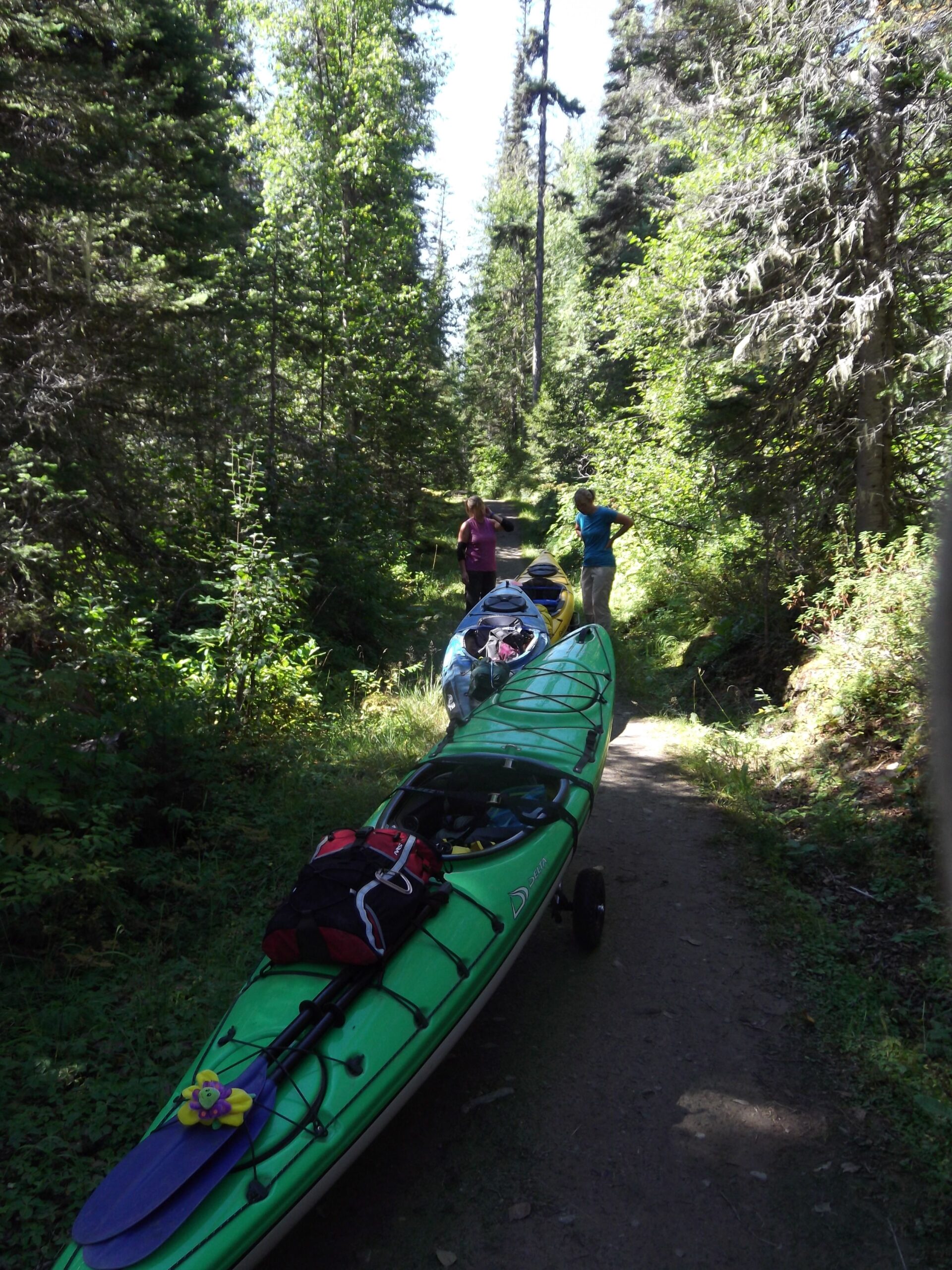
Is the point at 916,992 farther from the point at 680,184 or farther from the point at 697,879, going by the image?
the point at 680,184

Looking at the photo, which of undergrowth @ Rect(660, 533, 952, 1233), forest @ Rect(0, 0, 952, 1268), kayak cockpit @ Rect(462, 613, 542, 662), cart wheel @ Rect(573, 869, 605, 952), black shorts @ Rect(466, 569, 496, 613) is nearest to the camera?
undergrowth @ Rect(660, 533, 952, 1233)

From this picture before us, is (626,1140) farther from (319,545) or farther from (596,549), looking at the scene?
(319,545)

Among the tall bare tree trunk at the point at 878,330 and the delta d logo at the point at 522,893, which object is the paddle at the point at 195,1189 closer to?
the delta d logo at the point at 522,893

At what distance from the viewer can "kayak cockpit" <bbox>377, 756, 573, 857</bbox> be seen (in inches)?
193

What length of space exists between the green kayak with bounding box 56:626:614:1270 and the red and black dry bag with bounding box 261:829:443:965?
9 centimetres

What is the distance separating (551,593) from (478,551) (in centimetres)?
127

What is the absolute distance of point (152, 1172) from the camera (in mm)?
2686

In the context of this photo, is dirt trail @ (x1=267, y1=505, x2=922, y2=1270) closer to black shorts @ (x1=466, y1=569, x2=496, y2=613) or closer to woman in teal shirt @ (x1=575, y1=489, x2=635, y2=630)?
woman in teal shirt @ (x1=575, y1=489, x2=635, y2=630)

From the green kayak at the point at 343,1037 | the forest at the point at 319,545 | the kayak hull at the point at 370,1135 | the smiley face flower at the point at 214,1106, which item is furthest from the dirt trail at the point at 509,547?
the smiley face flower at the point at 214,1106

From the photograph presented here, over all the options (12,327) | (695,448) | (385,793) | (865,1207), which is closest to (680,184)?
(695,448)

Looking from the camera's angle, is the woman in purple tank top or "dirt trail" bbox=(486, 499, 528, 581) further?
"dirt trail" bbox=(486, 499, 528, 581)

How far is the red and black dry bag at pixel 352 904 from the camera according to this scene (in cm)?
345

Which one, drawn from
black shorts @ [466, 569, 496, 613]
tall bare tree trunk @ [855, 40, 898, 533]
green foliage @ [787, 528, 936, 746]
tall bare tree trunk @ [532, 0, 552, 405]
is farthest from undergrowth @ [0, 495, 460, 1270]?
tall bare tree trunk @ [532, 0, 552, 405]

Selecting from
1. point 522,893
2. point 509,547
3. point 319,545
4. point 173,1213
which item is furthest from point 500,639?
point 509,547
